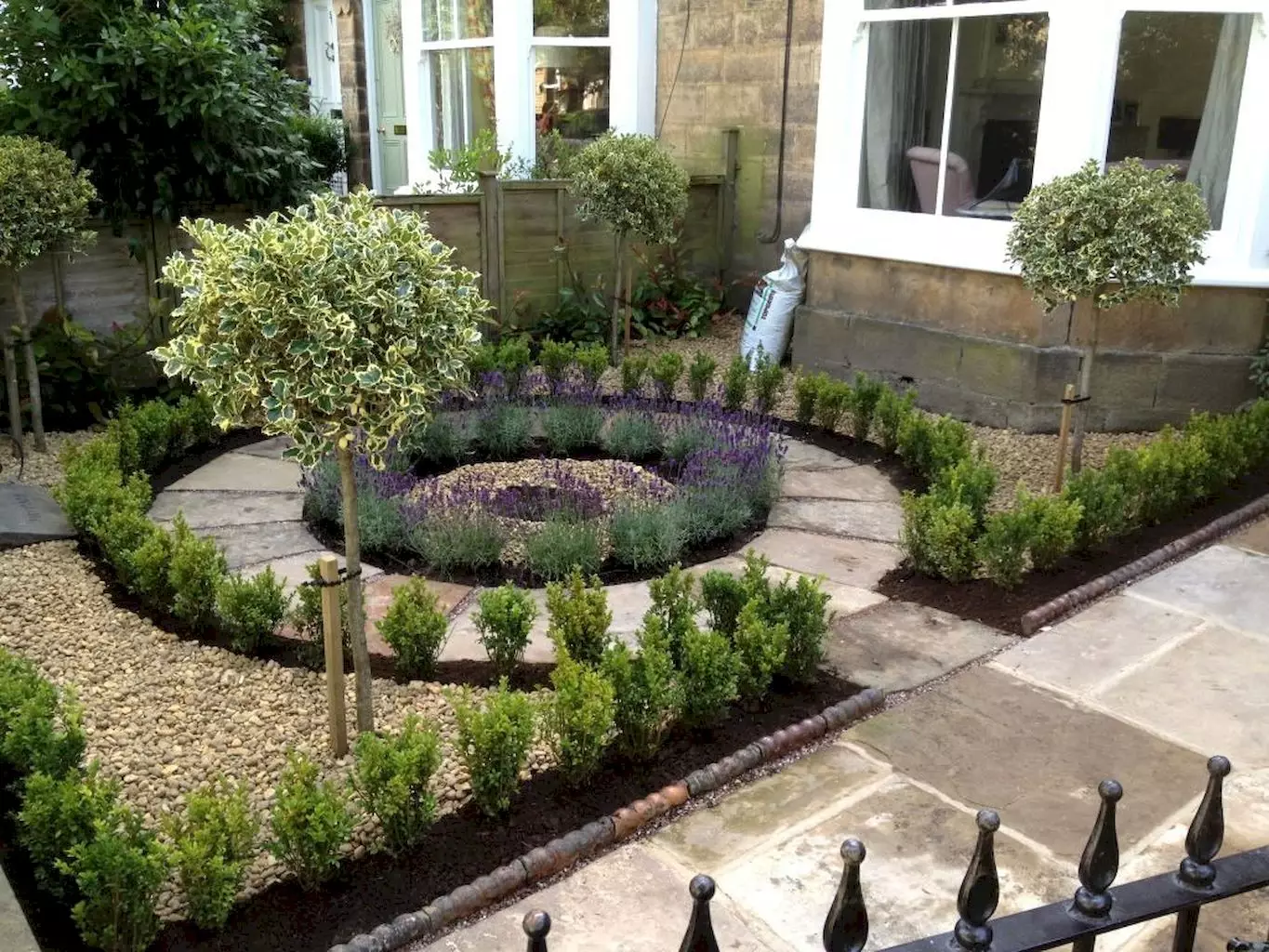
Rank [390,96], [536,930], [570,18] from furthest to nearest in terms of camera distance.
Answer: [390,96] < [570,18] < [536,930]

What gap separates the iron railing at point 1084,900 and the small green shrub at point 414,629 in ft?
6.11

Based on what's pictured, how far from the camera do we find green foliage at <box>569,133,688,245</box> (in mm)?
7168

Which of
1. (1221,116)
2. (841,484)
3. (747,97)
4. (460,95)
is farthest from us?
(460,95)

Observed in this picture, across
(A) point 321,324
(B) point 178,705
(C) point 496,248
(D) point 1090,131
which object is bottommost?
(B) point 178,705

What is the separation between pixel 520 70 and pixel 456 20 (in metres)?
1.08

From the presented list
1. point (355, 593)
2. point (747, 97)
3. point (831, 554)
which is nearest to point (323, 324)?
point (355, 593)

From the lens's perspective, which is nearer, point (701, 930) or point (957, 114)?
point (701, 930)

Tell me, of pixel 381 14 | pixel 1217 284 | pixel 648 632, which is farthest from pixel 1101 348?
pixel 381 14

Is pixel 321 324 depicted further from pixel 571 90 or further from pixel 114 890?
pixel 571 90

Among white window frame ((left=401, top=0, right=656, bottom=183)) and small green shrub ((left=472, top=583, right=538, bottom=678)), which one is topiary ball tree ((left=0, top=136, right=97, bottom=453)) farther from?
white window frame ((left=401, top=0, right=656, bottom=183))

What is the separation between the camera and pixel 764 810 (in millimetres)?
2744

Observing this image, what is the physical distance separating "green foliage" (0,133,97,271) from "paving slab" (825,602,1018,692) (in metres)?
4.23

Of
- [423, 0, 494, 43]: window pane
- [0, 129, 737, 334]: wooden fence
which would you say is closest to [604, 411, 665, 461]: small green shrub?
[0, 129, 737, 334]: wooden fence

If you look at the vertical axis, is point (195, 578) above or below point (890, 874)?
above
